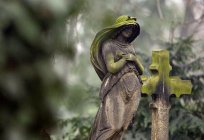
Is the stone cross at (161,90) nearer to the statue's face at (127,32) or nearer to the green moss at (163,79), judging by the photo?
the green moss at (163,79)

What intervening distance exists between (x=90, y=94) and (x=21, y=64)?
22.4ft

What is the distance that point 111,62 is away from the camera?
3.75m

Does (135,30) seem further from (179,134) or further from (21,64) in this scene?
(179,134)

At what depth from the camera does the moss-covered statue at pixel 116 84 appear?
370 cm

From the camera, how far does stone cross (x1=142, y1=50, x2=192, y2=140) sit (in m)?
4.70

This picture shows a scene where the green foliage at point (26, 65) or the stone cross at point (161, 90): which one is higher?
the stone cross at point (161, 90)

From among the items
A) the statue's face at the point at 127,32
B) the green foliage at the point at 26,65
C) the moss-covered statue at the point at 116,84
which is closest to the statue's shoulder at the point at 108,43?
the moss-covered statue at the point at 116,84

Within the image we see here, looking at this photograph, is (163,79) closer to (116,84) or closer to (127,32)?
(127,32)

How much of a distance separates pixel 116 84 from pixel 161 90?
3.80ft

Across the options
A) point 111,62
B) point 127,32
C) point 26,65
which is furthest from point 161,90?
point 26,65

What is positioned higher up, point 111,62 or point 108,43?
point 108,43

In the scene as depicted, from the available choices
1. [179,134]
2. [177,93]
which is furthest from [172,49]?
[177,93]

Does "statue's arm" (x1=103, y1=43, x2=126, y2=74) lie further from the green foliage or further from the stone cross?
the green foliage

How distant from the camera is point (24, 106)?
1.18 m
